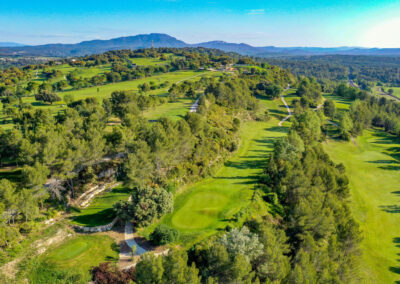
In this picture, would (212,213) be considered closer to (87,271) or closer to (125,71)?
(87,271)

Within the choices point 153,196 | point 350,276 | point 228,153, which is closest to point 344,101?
point 228,153

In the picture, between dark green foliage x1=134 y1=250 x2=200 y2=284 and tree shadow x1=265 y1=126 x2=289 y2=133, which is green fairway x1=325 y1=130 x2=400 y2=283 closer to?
tree shadow x1=265 y1=126 x2=289 y2=133

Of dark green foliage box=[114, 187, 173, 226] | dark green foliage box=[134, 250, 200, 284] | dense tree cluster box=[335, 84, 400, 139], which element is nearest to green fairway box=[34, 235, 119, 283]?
dark green foliage box=[114, 187, 173, 226]

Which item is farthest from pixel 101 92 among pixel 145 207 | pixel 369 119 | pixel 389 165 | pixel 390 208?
pixel 369 119

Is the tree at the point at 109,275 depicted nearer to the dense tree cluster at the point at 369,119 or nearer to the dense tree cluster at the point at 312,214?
the dense tree cluster at the point at 312,214

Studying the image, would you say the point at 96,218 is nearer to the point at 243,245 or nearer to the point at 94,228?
the point at 94,228
